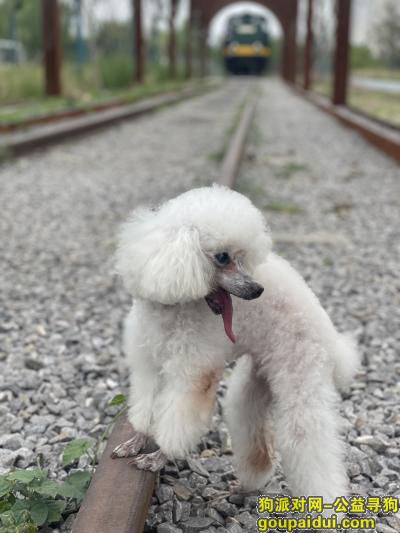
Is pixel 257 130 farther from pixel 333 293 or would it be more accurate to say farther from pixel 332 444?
pixel 332 444

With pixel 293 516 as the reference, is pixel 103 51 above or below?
above

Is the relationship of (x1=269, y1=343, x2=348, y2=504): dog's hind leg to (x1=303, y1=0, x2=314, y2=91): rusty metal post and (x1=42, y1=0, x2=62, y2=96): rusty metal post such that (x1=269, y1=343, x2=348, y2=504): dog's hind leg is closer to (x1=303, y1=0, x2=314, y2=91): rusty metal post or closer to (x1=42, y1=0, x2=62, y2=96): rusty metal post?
(x1=42, y1=0, x2=62, y2=96): rusty metal post

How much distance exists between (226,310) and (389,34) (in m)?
10.6

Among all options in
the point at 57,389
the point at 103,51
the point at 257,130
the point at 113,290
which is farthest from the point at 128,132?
the point at 103,51

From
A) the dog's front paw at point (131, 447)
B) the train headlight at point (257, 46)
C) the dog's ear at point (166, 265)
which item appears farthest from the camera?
the train headlight at point (257, 46)

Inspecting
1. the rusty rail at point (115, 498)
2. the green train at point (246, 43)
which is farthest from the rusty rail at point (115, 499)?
the green train at point (246, 43)

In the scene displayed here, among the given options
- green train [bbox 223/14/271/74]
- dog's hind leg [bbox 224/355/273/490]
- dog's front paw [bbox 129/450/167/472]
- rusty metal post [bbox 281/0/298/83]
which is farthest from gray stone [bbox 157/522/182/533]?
green train [bbox 223/14/271/74]

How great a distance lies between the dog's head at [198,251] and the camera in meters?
1.56

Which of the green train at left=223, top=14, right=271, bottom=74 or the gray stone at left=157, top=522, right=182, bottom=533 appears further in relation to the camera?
the green train at left=223, top=14, right=271, bottom=74

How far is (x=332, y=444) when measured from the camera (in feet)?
5.75

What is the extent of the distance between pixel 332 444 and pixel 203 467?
583 millimetres

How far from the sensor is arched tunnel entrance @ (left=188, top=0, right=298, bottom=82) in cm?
3469

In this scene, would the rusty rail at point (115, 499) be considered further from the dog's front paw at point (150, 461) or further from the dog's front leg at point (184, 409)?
the dog's front leg at point (184, 409)

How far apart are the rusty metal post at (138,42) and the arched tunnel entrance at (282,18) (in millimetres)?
11111
